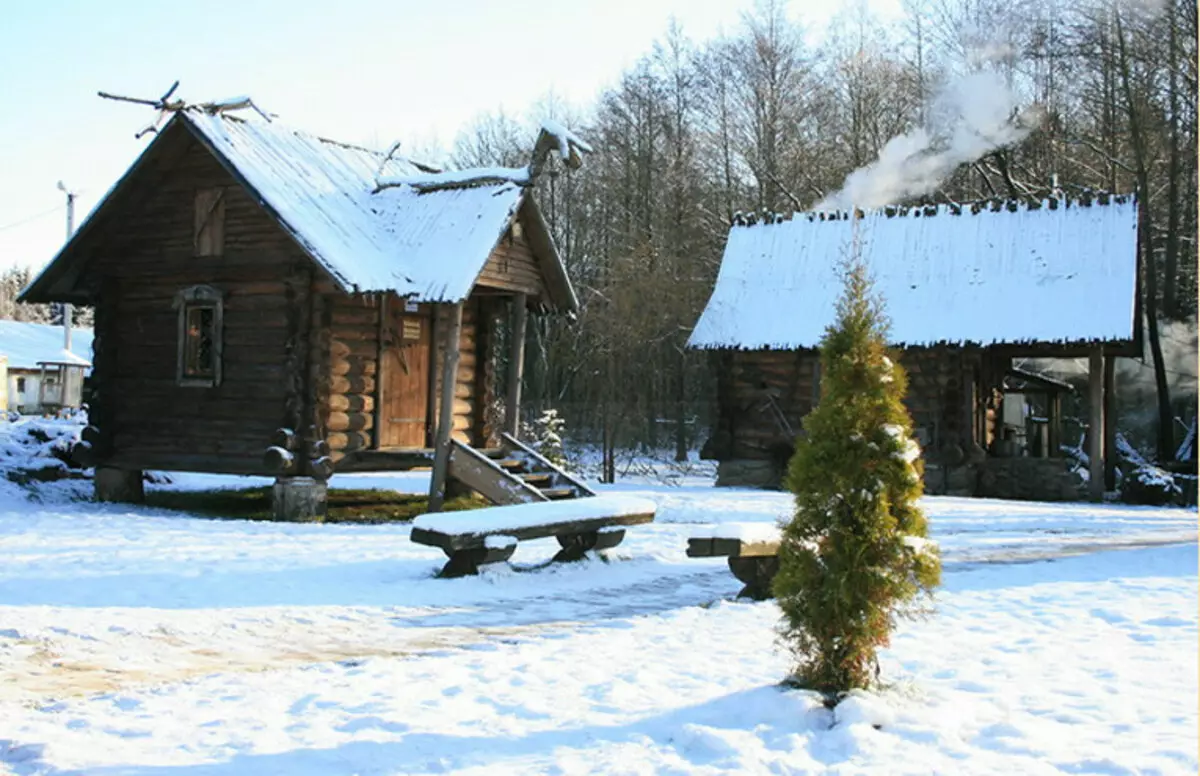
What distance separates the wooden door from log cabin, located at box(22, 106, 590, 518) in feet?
0.08

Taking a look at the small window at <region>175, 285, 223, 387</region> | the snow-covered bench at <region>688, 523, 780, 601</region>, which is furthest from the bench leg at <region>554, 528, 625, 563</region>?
the small window at <region>175, 285, 223, 387</region>

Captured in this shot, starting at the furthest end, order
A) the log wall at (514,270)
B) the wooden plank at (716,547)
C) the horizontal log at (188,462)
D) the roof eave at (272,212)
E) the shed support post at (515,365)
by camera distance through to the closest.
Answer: the shed support post at (515,365) → the log wall at (514,270) → the horizontal log at (188,462) → the roof eave at (272,212) → the wooden plank at (716,547)

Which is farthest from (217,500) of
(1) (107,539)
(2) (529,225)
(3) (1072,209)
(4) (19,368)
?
(4) (19,368)

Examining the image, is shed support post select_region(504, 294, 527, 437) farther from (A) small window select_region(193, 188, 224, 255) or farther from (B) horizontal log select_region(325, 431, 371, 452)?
(A) small window select_region(193, 188, 224, 255)

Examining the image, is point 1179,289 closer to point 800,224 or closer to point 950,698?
point 800,224

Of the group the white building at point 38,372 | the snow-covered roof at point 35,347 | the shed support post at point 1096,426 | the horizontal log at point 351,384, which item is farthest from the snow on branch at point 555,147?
the white building at point 38,372

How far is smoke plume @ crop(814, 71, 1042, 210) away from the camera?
28.6 m

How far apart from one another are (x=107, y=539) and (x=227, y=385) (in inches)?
165

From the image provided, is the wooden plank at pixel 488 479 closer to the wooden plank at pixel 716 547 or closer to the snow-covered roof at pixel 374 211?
the snow-covered roof at pixel 374 211

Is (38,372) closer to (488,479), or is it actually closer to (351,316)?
(351,316)

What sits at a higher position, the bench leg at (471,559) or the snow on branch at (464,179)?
the snow on branch at (464,179)

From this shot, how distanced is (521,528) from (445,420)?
4911mm

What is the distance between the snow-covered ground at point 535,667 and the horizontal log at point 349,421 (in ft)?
10.7

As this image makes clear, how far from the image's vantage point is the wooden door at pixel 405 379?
664 inches
